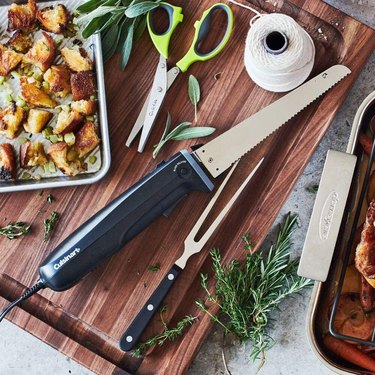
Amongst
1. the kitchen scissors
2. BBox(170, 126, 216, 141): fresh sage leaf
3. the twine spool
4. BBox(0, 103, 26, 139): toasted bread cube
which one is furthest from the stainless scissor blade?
BBox(0, 103, 26, 139): toasted bread cube

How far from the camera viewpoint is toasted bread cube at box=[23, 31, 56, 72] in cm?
196

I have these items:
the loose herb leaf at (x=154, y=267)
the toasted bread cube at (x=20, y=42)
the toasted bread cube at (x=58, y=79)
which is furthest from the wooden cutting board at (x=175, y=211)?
the toasted bread cube at (x=20, y=42)

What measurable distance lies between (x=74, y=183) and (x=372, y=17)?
105 cm

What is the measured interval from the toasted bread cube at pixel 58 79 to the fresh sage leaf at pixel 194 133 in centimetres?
36

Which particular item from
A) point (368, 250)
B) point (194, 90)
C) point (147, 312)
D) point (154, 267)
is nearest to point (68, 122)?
point (194, 90)

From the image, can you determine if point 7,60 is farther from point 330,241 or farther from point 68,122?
point 330,241

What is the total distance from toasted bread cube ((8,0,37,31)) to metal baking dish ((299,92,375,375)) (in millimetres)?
975

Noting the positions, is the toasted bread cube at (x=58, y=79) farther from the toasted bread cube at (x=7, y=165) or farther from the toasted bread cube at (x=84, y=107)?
the toasted bread cube at (x=7, y=165)

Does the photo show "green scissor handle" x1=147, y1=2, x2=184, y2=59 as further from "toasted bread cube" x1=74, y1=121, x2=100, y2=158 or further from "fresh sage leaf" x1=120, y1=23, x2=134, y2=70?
"toasted bread cube" x1=74, y1=121, x2=100, y2=158

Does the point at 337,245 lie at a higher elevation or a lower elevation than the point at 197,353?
higher

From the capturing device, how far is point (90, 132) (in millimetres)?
1919

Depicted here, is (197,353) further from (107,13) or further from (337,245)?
(107,13)

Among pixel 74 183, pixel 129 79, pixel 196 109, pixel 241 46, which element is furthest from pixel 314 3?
pixel 74 183

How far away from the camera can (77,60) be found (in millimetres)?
1947
